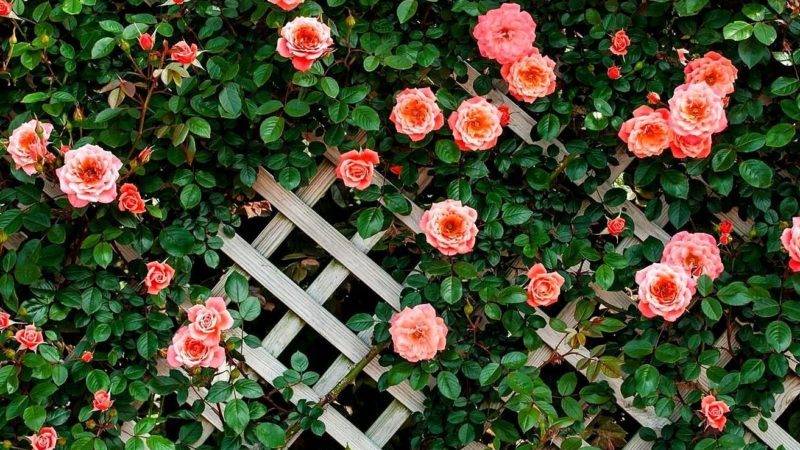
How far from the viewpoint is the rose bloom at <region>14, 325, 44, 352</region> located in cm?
177

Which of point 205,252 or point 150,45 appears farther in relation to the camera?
point 205,252

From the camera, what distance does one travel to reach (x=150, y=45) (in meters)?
1.75

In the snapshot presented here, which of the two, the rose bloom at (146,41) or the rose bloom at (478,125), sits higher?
the rose bloom at (478,125)

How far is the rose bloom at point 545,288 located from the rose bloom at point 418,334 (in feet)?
0.65

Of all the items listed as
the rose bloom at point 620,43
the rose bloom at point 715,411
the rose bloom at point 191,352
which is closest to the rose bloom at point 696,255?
the rose bloom at point 715,411

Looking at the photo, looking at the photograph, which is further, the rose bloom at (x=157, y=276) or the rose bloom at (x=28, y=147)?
the rose bloom at (x=157, y=276)

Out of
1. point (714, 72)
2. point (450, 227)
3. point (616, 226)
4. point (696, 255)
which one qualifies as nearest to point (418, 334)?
point (450, 227)

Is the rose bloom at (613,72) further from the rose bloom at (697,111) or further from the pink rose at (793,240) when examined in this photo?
the pink rose at (793,240)

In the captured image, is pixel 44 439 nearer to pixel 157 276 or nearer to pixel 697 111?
pixel 157 276

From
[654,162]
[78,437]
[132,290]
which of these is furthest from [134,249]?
[654,162]

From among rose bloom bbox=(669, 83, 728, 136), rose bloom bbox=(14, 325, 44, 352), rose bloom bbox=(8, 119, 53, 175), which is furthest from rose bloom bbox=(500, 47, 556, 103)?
rose bloom bbox=(14, 325, 44, 352)

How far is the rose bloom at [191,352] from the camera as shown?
1.74 metres

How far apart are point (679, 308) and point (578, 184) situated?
34cm

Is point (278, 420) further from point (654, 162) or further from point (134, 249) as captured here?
point (654, 162)
